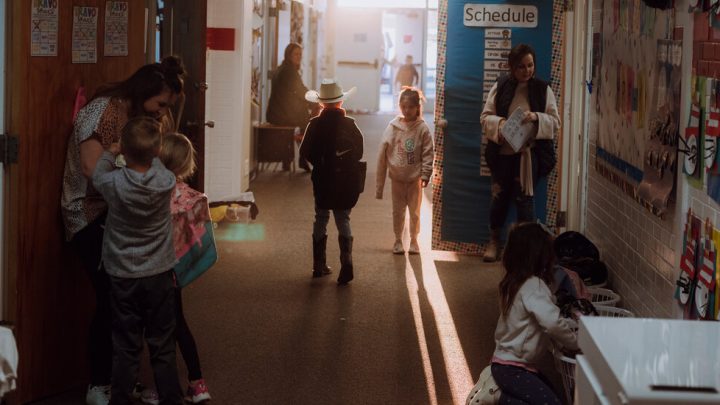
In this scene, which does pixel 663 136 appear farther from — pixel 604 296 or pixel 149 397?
pixel 149 397

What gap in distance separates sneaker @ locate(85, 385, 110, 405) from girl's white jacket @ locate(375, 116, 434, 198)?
3.89 meters

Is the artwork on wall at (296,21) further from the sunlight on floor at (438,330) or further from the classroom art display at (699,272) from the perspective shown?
the classroom art display at (699,272)

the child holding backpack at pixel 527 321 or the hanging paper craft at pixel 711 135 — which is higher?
the hanging paper craft at pixel 711 135

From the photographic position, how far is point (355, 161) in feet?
24.9

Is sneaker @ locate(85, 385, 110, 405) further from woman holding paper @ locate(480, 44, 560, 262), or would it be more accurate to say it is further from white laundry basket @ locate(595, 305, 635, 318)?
woman holding paper @ locate(480, 44, 560, 262)

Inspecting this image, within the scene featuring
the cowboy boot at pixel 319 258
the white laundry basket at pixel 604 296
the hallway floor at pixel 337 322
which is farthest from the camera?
the cowboy boot at pixel 319 258

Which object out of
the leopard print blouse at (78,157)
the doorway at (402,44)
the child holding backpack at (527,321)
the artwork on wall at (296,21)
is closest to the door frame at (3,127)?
the leopard print blouse at (78,157)

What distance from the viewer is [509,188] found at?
27.1 feet

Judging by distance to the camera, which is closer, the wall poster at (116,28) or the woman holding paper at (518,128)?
the wall poster at (116,28)

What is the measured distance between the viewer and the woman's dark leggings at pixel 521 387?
4.42 meters

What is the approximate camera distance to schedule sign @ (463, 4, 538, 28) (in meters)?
8.46

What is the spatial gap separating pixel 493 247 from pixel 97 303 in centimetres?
422

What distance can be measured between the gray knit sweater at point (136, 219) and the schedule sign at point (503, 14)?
432 cm

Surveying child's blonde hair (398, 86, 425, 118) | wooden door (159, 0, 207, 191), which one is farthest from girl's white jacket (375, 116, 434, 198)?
wooden door (159, 0, 207, 191)
